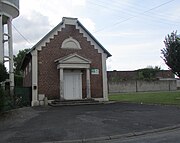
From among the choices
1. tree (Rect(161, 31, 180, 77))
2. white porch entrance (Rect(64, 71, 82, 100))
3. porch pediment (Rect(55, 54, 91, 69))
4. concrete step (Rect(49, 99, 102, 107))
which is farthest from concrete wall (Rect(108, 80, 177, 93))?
concrete step (Rect(49, 99, 102, 107))

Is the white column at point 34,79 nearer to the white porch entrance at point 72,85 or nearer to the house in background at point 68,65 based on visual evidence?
the house in background at point 68,65

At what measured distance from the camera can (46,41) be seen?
25.5m

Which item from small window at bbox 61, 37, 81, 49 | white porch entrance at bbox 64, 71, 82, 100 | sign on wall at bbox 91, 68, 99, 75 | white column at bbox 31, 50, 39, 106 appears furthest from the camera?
sign on wall at bbox 91, 68, 99, 75

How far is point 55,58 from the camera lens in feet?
84.4

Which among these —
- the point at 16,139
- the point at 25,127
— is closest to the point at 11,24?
the point at 25,127

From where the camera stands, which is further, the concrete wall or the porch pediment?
the concrete wall

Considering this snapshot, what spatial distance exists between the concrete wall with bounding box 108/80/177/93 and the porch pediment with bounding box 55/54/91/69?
26680mm

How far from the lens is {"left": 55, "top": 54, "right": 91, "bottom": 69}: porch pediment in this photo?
81.5 feet

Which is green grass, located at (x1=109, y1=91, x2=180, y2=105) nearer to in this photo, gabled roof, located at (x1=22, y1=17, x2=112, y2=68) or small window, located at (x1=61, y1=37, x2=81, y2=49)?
gabled roof, located at (x1=22, y1=17, x2=112, y2=68)

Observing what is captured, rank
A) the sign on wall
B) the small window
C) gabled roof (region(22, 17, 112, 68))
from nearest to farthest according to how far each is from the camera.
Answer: gabled roof (region(22, 17, 112, 68)) < the small window < the sign on wall

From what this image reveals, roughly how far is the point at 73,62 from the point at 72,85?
2.23 meters

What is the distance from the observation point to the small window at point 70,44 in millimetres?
26203

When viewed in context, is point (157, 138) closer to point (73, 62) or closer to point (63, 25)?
point (73, 62)

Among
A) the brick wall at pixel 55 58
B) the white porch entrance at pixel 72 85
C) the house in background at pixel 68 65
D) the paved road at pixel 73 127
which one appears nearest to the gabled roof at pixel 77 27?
the house in background at pixel 68 65
